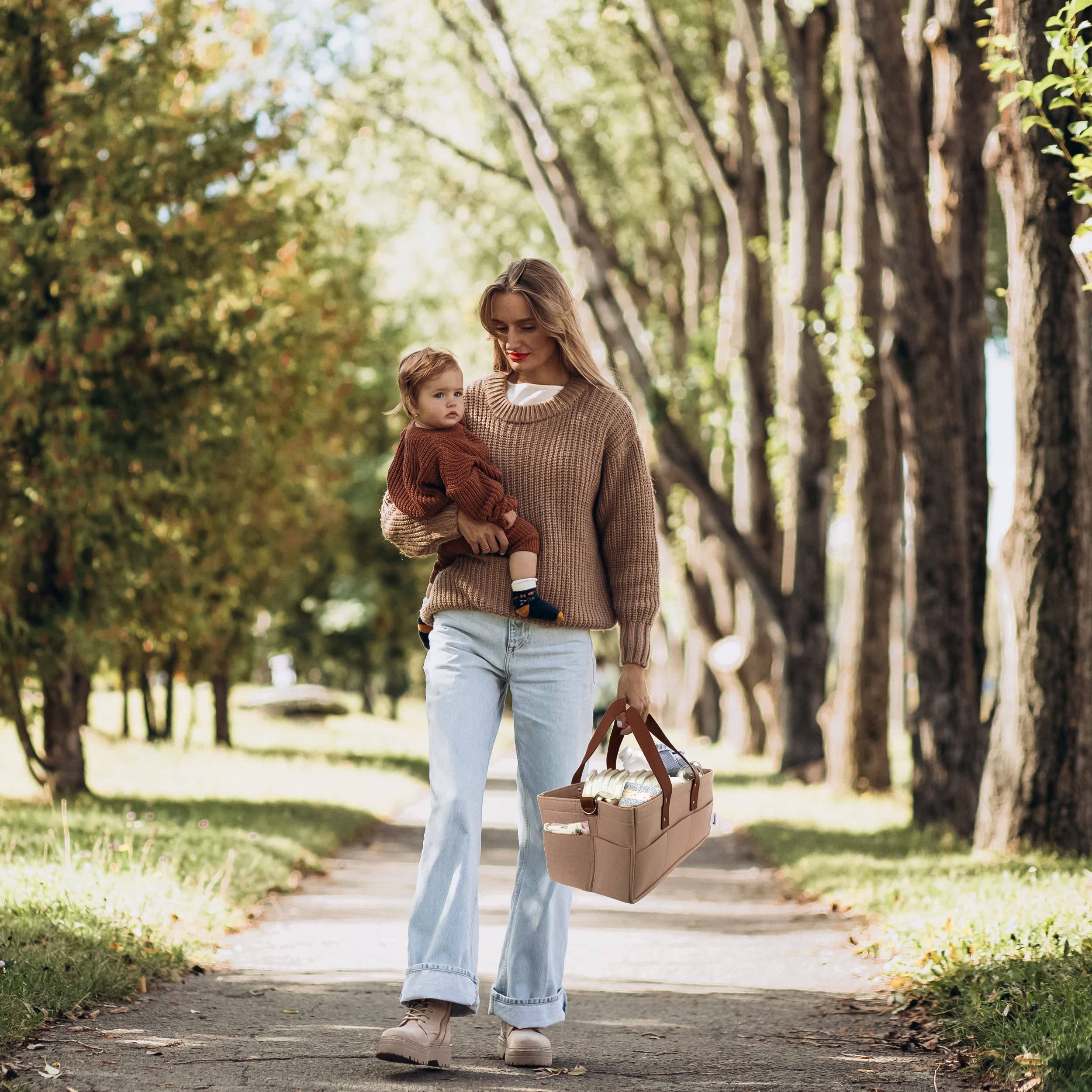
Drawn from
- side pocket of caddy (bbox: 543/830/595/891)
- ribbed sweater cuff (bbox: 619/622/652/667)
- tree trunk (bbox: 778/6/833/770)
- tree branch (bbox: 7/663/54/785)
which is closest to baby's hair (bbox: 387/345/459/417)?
ribbed sweater cuff (bbox: 619/622/652/667)

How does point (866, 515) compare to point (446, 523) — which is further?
point (866, 515)

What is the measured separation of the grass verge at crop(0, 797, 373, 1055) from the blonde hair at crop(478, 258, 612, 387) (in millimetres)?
2579

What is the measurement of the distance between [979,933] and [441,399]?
10.5 ft

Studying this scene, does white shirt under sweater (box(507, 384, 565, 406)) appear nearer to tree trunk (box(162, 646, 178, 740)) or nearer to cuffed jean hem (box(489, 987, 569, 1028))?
cuffed jean hem (box(489, 987, 569, 1028))

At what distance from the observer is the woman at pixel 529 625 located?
4.48m

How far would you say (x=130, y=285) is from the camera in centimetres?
1221

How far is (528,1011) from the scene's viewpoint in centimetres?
461

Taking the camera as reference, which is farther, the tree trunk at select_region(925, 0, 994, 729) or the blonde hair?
the tree trunk at select_region(925, 0, 994, 729)

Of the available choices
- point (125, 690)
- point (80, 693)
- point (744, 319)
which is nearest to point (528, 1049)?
point (80, 693)

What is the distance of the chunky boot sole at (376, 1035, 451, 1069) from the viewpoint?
4.32 metres

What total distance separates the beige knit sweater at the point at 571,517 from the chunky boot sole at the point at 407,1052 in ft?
4.02

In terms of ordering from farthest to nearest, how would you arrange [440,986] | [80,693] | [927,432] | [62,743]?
[80,693]
[62,743]
[927,432]
[440,986]

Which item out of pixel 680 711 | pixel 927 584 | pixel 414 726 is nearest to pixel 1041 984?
pixel 927 584

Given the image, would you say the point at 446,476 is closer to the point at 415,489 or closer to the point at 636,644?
the point at 415,489
